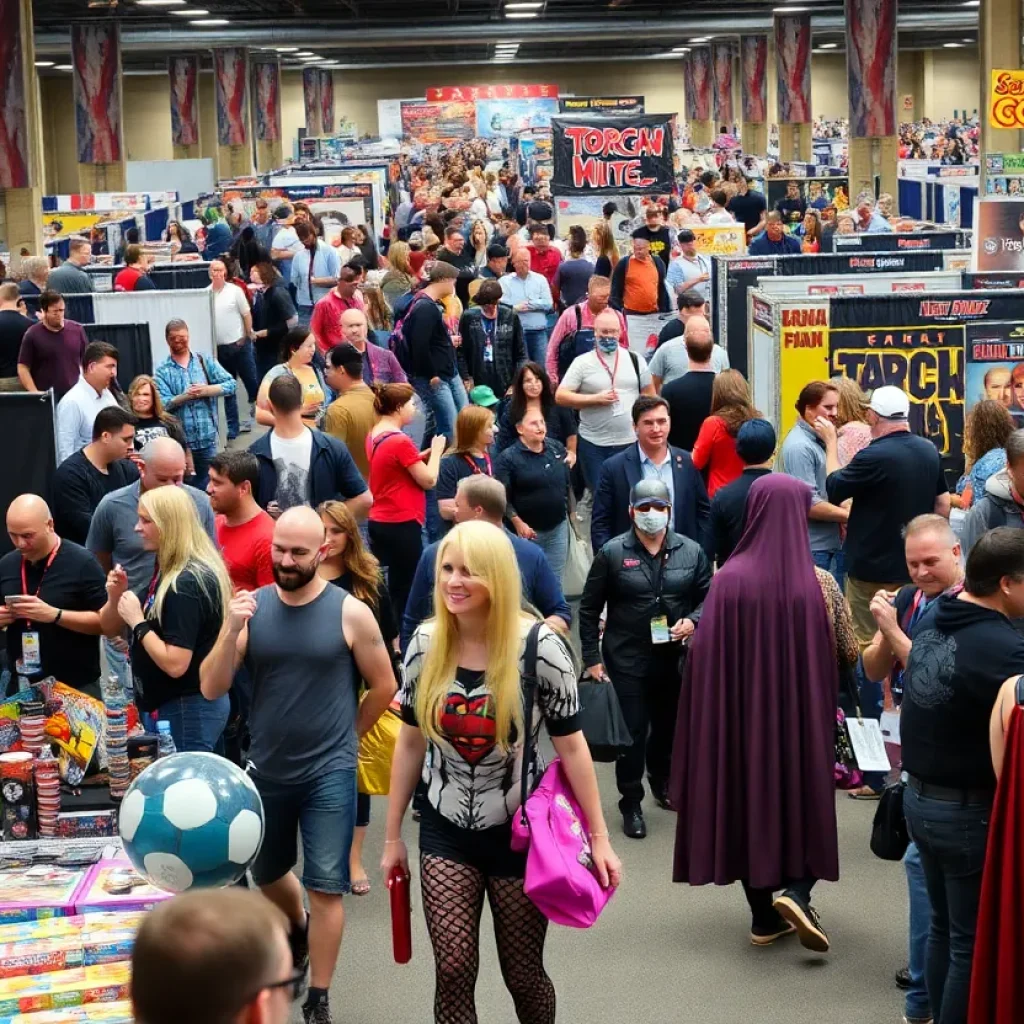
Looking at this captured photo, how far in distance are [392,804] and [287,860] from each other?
0.63m

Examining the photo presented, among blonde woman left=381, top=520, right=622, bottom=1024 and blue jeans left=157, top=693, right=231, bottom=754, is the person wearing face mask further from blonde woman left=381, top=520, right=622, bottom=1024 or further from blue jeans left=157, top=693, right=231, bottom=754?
blonde woman left=381, top=520, right=622, bottom=1024

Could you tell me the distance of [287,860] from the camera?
16.4ft

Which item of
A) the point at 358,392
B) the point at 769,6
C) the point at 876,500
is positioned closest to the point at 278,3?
the point at 769,6

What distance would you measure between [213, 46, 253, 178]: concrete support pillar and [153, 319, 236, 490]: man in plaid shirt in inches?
1339

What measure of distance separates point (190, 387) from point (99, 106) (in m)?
23.0

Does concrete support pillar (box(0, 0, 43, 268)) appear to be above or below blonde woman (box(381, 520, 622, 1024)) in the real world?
above

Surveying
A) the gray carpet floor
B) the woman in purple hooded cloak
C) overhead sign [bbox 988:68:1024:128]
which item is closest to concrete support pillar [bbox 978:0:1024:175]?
overhead sign [bbox 988:68:1024:128]

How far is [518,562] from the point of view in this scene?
5.88 metres

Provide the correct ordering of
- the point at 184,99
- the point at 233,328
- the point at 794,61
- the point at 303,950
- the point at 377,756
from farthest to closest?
the point at 184,99 < the point at 794,61 < the point at 233,328 < the point at 377,756 < the point at 303,950

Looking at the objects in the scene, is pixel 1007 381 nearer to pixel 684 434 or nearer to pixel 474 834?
pixel 684 434

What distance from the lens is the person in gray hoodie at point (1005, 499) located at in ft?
20.3

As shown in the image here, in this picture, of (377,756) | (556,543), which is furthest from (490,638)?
(556,543)

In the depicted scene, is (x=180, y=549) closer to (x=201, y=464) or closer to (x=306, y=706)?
(x=306, y=706)

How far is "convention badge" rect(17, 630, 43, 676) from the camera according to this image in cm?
613
